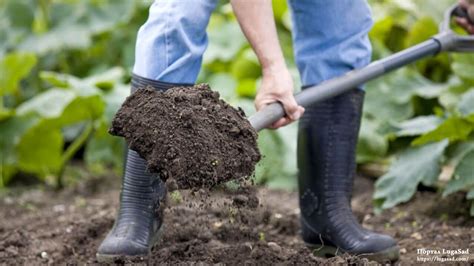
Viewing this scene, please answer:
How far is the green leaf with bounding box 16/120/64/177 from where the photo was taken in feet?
13.7

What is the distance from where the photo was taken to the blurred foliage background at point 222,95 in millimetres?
3461

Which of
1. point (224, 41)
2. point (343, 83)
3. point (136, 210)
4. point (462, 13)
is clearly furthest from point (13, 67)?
point (462, 13)

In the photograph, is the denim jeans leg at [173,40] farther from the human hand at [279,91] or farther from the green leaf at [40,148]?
the green leaf at [40,148]

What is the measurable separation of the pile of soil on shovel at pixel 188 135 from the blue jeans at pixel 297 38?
16cm

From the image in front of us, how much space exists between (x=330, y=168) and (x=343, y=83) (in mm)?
299

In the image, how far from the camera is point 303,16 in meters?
2.75

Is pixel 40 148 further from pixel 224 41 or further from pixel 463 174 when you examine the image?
pixel 463 174

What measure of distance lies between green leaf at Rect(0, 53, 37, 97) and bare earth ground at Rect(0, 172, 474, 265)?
1.98ft

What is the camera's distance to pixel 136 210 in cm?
258

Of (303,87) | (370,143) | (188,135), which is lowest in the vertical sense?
(370,143)

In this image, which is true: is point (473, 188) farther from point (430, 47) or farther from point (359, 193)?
point (359, 193)

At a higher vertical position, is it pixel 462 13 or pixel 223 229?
pixel 462 13

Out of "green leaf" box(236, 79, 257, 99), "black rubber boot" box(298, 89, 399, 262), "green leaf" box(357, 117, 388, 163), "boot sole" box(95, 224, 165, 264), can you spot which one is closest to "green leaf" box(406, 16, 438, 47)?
"green leaf" box(357, 117, 388, 163)

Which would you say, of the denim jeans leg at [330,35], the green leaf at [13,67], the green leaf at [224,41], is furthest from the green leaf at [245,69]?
the denim jeans leg at [330,35]
